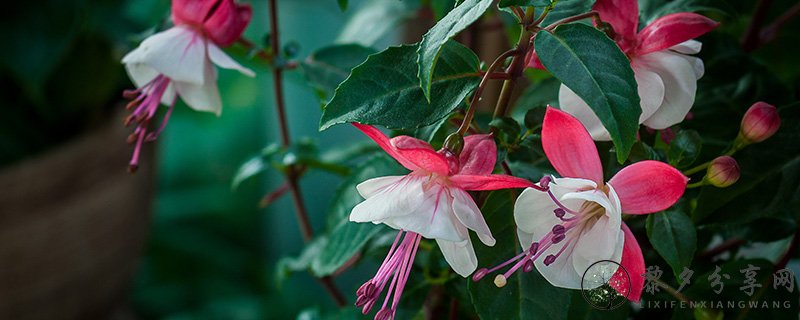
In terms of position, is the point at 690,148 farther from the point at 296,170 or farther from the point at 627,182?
the point at 296,170

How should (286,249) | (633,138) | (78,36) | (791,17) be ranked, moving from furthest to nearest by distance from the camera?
(286,249) → (78,36) → (791,17) → (633,138)

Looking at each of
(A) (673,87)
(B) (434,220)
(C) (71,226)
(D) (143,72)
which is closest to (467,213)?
(B) (434,220)

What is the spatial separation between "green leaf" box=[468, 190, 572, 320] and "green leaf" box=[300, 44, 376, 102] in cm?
19

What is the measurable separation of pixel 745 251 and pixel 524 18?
0.33 metres

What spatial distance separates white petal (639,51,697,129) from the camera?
37cm

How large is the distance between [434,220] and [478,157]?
1.5 inches

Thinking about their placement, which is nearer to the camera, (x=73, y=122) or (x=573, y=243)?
(x=573, y=243)

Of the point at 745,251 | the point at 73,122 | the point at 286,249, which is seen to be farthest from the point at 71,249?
the point at 745,251

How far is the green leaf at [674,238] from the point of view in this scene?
15.5 inches

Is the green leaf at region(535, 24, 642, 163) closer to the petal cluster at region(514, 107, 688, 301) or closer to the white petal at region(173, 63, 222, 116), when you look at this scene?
the petal cluster at region(514, 107, 688, 301)

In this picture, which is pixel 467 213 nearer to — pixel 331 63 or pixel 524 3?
pixel 524 3

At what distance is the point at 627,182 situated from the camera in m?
0.35

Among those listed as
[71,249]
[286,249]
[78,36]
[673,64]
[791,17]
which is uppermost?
[673,64]

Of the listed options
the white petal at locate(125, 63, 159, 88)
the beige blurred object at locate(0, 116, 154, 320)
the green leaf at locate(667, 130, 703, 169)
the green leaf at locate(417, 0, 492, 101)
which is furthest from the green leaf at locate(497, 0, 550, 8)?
the beige blurred object at locate(0, 116, 154, 320)
